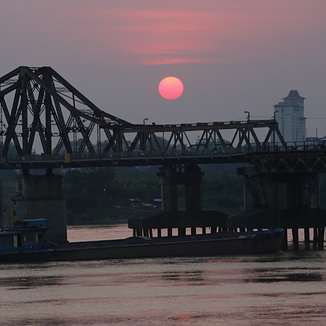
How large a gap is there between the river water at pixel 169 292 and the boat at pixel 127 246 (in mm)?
2077

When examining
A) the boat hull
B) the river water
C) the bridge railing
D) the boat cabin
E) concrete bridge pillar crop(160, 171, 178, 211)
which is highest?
the bridge railing

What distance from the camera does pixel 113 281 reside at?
9225cm

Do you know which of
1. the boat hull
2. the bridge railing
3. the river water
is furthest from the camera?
the bridge railing

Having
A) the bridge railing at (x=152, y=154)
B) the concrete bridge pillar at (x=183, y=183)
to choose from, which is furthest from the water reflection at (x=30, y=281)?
the concrete bridge pillar at (x=183, y=183)

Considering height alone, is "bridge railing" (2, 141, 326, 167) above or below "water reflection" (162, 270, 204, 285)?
A: above

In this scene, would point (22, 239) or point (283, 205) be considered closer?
point (22, 239)

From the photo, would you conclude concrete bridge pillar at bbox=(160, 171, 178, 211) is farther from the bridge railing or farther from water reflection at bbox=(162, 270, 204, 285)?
water reflection at bbox=(162, 270, 204, 285)

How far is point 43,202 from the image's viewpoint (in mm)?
158125

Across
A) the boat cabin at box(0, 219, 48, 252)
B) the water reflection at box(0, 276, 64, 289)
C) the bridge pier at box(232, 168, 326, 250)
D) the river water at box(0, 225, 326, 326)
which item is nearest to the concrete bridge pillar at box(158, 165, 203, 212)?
the bridge pier at box(232, 168, 326, 250)

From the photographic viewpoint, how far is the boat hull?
114 meters

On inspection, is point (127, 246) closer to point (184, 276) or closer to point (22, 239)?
point (22, 239)

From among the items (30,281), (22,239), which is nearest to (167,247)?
(22,239)

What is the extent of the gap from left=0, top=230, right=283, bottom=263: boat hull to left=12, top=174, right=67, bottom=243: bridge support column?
40.2 m

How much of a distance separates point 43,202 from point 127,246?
149 feet
